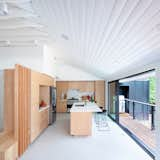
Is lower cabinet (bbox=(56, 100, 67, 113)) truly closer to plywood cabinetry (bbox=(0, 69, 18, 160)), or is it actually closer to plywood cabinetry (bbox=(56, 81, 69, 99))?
plywood cabinetry (bbox=(56, 81, 69, 99))

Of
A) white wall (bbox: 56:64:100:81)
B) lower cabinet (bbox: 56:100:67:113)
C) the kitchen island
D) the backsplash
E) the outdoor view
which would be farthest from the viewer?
the backsplash

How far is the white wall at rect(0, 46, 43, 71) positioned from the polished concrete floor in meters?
2.41

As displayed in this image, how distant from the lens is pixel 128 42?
→ 2.59 metres

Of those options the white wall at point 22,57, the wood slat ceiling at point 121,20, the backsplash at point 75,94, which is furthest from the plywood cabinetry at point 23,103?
the backsplash at point 75,94

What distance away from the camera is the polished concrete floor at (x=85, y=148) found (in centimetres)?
386

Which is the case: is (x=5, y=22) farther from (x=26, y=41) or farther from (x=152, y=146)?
(x=152, y=146)

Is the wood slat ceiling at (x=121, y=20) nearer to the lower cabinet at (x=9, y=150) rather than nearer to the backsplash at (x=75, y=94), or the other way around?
the lower cabinet at (x=9, y=150)

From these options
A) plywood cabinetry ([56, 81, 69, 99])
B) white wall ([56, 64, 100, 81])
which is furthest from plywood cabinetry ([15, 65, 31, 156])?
plywood cabinetry ([56, 81, 69, 99])

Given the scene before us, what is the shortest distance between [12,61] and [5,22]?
2.35m

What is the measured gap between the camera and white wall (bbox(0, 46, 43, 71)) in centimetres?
647

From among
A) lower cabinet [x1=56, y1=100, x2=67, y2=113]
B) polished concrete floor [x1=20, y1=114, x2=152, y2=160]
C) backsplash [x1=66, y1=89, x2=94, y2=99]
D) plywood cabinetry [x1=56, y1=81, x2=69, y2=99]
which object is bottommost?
polished concrete floor [x1=20, y1=114, x2=152, y2=160]

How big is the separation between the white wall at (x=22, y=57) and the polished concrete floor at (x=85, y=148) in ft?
7.90

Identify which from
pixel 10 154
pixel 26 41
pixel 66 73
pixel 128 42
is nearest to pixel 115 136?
pixel 10 154

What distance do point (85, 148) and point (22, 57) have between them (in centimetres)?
387
